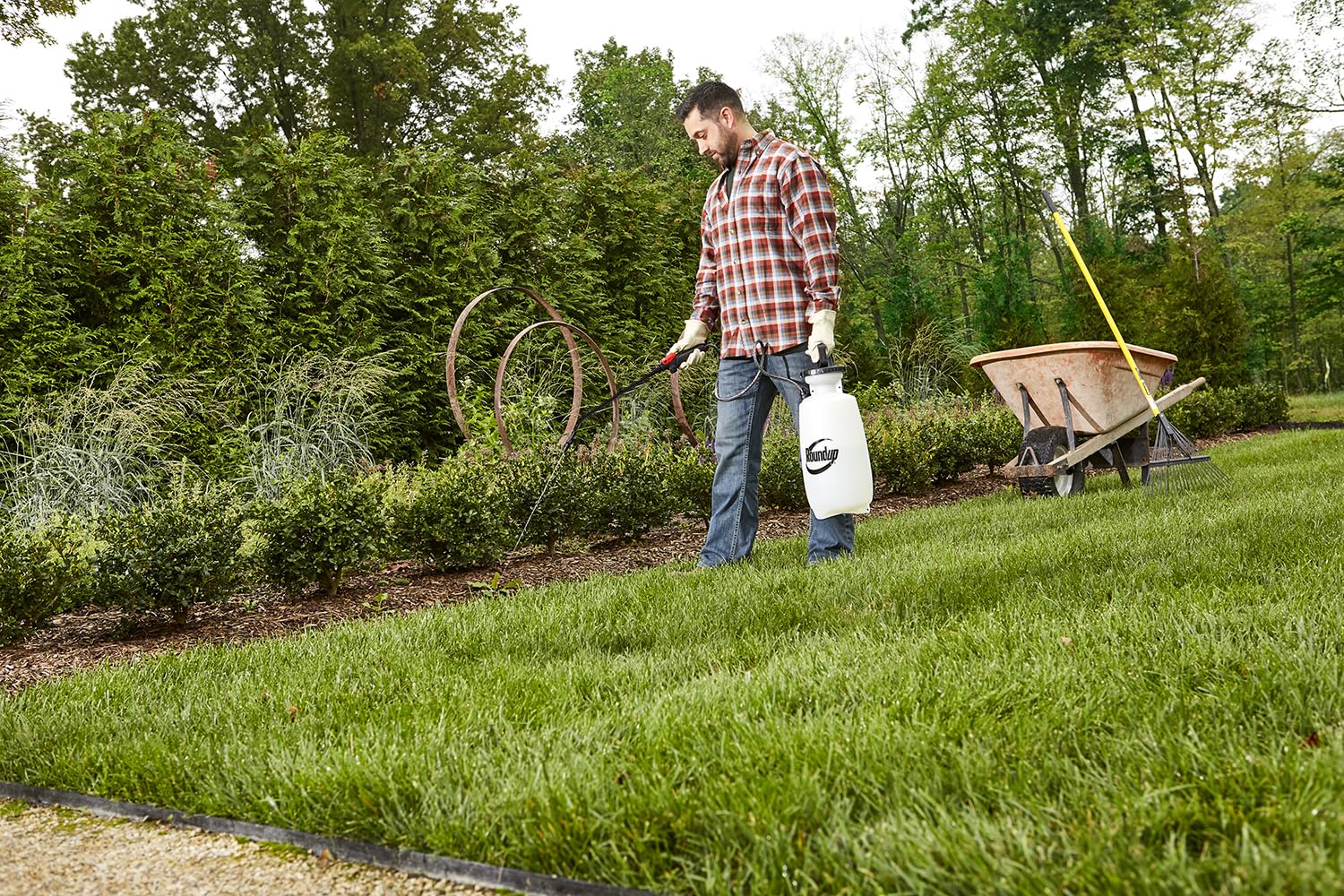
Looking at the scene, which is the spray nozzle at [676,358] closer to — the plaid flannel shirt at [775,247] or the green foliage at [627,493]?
the plaid flannel shirt at [775,247]

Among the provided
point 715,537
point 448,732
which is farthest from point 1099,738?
point 715,537

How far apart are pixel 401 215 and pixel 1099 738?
8.52 metres

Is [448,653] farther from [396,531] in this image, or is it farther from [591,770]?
[396,531]

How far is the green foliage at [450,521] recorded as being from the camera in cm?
493

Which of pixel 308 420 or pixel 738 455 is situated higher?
pixel 308 420

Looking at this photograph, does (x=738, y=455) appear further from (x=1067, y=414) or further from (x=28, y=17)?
(x=28, y=17)

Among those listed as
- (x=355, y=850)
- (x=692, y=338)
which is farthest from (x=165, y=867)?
(x=692, y=338)

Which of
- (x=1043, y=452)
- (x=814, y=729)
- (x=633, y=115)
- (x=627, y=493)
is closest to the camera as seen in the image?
(x=814, y=729)

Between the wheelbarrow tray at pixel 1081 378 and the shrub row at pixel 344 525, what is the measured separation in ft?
5.12

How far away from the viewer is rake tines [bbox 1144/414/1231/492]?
5.64 m

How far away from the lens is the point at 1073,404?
20.4 feet

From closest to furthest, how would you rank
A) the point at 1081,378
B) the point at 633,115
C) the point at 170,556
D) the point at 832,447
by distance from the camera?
the point at 832,447 → the point at 170,556 → the point at 1081,378 → the point at 633,115

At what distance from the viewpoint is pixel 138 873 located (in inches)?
65.9

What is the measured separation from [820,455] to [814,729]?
2.00m
